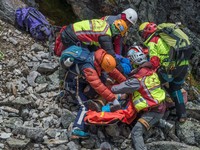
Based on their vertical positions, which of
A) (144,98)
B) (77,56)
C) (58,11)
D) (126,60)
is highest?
(58,11)

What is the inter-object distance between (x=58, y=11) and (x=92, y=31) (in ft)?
10.6

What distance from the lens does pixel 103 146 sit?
25.6 ft

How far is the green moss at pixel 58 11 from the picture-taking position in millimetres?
11586

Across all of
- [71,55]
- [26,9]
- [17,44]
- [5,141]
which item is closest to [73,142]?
[5,141]

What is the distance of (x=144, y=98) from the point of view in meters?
7.98

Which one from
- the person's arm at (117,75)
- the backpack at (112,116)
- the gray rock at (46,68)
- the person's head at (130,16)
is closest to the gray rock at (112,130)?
the backpack at (112,116)

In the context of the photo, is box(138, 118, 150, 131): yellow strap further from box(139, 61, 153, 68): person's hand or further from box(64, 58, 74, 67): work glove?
box(64, 58, 74, 67): work glove

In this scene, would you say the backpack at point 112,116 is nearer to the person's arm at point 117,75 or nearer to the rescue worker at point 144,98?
the rescue worker at point 144,98

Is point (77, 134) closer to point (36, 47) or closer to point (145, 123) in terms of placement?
point (145, 123)

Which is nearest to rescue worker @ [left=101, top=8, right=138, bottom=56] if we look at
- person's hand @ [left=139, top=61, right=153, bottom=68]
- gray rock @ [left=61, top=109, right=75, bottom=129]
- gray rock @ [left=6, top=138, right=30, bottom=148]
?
person's hand @ [left=139, top=61, right=153, bottom=68]

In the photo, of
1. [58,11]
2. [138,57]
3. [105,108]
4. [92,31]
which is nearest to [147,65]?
[138,57]

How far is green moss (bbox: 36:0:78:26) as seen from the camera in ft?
38.0

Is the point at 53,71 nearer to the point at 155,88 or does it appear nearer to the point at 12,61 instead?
the point at 12,61

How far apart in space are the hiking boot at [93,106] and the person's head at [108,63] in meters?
0.76
